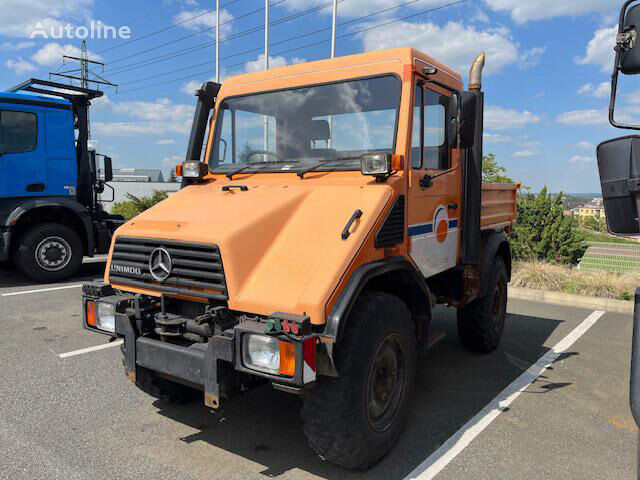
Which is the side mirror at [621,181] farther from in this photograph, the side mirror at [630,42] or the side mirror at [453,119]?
the side mirror at [453,119]

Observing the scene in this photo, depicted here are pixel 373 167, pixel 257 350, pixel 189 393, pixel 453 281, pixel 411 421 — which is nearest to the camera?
pixel 257 350

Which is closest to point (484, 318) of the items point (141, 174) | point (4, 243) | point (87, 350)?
point (87, 350)

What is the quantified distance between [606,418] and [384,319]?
Answer: 2.22 meters

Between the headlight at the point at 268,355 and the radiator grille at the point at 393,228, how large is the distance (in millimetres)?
964

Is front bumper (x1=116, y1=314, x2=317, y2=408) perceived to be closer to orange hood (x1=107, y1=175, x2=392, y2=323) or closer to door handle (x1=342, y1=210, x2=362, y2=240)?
orange hood (x1=107, y1=175, x2=392, y2=323)

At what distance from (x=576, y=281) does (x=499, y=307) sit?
12.6 feet

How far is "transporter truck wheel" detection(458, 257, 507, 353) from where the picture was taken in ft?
16.9

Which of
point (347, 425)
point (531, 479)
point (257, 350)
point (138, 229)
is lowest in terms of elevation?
point (531, 479)

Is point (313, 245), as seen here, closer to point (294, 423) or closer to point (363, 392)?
point (363, 392)

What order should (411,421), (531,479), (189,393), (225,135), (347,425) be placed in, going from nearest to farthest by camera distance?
(347,425) < (531,479) < (411,421) < (189,393) < (225,135)

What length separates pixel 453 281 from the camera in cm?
476

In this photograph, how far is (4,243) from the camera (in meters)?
8.36

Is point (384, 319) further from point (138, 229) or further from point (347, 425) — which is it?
point (138, 229)

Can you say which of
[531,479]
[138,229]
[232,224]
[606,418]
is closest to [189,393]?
[138,229]
